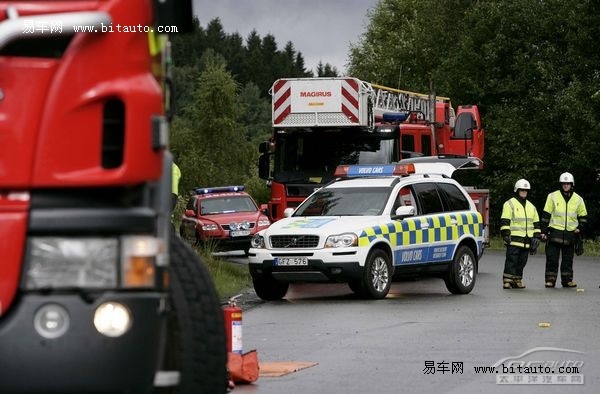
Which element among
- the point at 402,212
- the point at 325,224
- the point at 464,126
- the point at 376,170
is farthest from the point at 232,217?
the point at 325,224

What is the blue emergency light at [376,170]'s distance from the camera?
23.5m

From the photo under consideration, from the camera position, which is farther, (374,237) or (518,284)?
(518,284)

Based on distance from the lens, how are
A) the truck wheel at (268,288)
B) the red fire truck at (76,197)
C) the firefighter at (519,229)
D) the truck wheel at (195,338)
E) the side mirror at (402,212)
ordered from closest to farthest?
the red fire truck at (76,197) → the truck wheel at (195,338) → the truck wheel at (268,288) → the side mirror at (402,212) → the firefighter at (519,229)

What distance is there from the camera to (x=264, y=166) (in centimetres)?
2789

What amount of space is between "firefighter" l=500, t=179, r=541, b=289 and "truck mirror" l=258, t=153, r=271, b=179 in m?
5.45

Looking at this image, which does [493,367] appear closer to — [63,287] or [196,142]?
[63,287]

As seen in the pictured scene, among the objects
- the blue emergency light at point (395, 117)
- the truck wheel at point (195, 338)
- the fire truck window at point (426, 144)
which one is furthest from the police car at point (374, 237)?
the truck wheel at point (195, 338)

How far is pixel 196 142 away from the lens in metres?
98.4

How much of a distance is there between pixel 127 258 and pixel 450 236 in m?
17.2

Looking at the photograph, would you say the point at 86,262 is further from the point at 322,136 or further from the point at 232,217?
the point at 232,217

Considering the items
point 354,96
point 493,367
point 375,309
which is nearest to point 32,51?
point 493,367

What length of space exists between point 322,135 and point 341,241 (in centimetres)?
728

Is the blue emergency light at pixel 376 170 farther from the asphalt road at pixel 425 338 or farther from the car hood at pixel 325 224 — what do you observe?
the car hood at pixel 325 224

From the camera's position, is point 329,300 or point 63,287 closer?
point 63,287
